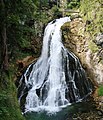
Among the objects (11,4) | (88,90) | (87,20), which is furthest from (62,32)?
(11,4)

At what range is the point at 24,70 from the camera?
20.8 meters

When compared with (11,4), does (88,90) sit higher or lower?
lower

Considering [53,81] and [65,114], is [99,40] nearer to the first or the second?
[53,81]

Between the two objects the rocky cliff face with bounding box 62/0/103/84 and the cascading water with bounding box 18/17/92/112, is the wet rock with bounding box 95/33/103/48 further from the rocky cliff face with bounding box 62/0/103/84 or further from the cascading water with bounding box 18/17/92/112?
the cascading water with bounding box 18/17/92/112

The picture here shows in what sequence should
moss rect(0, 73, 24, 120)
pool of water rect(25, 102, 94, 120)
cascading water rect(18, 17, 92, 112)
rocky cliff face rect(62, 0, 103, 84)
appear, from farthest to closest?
rocky cliff face rect(62, 0, 103, 84), cascading water rect(18, 17, 92, 112), pool of water rect(25, 102, 94, 120), moss rect(0, 73, 24, 120)

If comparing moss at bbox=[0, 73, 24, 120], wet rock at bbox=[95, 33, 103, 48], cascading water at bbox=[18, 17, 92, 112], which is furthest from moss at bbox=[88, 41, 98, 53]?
moss at bbox=[0, 73, 24, 120]

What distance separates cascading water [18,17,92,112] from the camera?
1848cm

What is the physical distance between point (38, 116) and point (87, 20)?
8788 mm

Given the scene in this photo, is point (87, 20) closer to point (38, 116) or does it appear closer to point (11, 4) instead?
point (38, 116)

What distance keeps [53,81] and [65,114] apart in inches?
185

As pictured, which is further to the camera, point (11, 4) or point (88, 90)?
point (88, 90)

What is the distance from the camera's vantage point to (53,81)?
20234 millimetres

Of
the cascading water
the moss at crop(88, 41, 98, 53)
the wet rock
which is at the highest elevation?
the wet rock

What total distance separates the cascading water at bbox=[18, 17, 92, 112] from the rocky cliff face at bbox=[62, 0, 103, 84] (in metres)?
0.64
